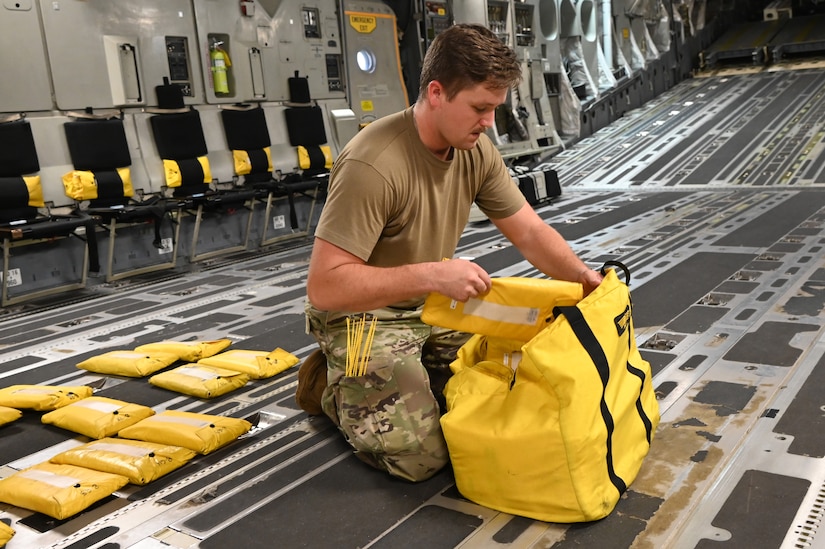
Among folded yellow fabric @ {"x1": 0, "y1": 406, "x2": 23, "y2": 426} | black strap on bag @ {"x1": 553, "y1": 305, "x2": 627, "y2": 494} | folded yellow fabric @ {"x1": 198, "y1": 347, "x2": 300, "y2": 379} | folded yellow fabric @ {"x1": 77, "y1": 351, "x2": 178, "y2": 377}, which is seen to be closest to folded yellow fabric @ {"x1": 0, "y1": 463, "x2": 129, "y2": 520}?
folded yellow fabric @ {"x1": 0, "y1": 406, "x2": 23, "y2": 426}

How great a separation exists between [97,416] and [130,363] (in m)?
0.84

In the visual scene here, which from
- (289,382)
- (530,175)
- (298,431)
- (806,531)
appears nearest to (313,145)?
(530,175)

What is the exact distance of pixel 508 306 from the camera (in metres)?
2.49

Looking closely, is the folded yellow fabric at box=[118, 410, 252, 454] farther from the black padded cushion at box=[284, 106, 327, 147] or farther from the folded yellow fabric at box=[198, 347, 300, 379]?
the black padded cushion at box=[284, 106, 327, 147]

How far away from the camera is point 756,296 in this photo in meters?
4.67

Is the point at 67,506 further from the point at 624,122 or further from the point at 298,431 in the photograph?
the point at 624,122

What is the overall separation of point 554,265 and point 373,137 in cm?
85

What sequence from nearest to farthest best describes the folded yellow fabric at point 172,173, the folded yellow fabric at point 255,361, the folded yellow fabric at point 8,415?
the folded yellow fabric at point 8,415 < the folded yellow fabric at point 255,361 < the folded yellow fabric at point 172,173

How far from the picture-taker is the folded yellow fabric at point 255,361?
3.87 meters

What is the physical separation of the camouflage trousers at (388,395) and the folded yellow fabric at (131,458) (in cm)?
64

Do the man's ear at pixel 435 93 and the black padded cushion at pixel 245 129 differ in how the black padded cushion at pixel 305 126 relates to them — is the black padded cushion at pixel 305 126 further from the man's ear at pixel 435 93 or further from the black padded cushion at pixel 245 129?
the man's ear at pixel 435 93

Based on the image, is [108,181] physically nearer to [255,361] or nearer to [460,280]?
[255,361]

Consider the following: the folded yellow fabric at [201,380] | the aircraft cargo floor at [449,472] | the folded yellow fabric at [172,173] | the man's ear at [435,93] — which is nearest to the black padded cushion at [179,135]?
the folded yellow fabric at [172,173]

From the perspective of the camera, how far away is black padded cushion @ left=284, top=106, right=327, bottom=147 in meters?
8.63
